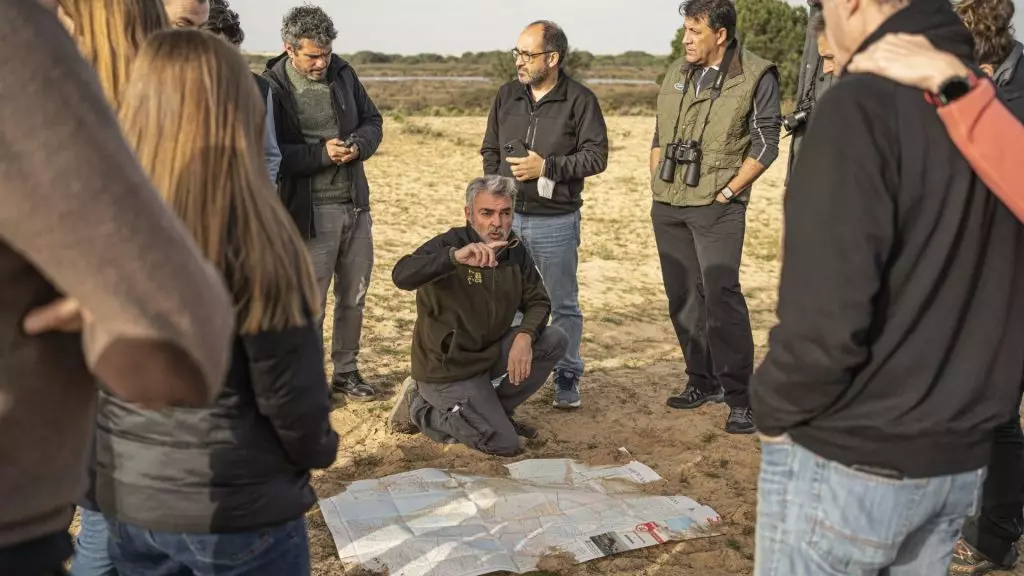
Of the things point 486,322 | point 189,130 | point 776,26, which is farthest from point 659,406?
point 776,26

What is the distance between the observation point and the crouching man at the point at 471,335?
4.46 m

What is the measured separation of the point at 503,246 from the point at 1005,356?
292cm

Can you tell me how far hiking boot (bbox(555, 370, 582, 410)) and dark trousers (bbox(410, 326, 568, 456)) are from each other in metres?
0.45

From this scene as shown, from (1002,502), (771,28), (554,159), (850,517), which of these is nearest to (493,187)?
(554,159)

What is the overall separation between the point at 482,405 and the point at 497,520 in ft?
3.22

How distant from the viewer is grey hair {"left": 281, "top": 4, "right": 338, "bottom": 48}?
4688 mm

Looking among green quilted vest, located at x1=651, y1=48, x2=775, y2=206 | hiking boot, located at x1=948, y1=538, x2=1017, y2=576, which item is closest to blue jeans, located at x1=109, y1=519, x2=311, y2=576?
hiking boot, located at x1=948, y1=538, x2=1017, y2=576

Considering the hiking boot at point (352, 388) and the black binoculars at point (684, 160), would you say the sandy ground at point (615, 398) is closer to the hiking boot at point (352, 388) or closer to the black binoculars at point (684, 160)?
the hiking boot at point (352, 388)

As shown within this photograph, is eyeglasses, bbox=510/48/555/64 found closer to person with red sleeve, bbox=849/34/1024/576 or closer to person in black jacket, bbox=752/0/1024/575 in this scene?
person in black jacket, bbox=752/0/1024/575

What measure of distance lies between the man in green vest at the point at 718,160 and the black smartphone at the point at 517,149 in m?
0.74


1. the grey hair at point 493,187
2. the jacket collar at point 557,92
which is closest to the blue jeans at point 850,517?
the grey hair at point 493,187

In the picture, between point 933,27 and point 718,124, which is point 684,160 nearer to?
point 718,124

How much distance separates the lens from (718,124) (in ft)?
15.7

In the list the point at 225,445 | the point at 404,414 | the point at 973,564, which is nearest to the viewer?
the point at 225,445
